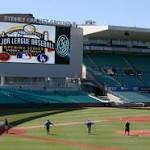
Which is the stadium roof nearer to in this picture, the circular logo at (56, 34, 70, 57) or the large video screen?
the large video screen

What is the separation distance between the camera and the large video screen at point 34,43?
83.9 m

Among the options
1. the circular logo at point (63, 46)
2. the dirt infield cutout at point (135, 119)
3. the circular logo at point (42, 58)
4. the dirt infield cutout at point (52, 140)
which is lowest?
the dirt infield cutout at point (52, 140)

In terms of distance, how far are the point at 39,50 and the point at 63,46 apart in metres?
5.03

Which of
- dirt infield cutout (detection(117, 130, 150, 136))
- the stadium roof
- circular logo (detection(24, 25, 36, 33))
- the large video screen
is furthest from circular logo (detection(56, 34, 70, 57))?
dirt infield cutout (detection(117, 130, 150, 136))

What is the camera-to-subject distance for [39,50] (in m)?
86.3

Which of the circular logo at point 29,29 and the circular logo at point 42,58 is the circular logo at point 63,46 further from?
the circular logo at point 29,29

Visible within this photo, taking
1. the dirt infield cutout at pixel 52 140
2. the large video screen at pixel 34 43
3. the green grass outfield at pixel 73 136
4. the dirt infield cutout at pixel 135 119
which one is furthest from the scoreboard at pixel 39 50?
the dirt infield cutout at pixel 52 140

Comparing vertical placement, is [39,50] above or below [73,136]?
above

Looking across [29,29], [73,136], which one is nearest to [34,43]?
[29,29]

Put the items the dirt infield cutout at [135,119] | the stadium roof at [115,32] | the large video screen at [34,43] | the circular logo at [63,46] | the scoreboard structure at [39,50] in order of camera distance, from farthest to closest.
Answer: the stadium roof at [115,32] → the circular logo at [63,46] → the scoreboard structure at [39,50] → the large video screen at [34,43] → the dirt infield cutout at [135,119]

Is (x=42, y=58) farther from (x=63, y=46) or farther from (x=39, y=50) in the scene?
(x=63, y=46)

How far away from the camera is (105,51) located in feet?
337

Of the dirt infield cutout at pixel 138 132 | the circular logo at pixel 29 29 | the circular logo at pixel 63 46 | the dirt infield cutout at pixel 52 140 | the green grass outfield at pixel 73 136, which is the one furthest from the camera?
the circular logo at pixel 63 46

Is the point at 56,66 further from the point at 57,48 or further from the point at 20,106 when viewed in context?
the point at 20,106
